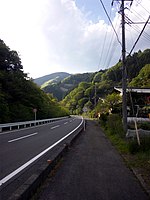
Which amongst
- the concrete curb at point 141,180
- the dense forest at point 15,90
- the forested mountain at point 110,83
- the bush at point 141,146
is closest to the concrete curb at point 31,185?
the concrete curb at point 141,180

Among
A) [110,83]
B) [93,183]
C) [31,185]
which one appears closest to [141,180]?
[93,183]

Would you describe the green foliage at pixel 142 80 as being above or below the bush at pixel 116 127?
above

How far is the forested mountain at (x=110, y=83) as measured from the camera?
41.2 m

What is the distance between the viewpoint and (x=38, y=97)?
44281 mm

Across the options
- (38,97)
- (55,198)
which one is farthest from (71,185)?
(38,97)

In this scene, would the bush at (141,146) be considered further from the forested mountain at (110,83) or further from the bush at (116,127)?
the forested mountain at (110,83)

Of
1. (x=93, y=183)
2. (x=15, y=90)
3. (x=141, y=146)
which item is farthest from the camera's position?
(x=15, y=90)

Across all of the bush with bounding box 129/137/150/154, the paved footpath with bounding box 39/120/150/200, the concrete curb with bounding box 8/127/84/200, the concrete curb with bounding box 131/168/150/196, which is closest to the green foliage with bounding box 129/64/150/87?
the bush with bounding box 129/137/150/154

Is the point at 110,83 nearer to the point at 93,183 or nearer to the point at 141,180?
the point at 141,180

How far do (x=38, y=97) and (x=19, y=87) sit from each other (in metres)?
6.72

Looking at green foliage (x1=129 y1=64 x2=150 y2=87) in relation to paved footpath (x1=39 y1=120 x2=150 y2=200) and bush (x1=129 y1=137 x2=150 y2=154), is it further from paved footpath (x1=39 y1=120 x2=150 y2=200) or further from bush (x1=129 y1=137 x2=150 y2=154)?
paved footpath (x1=39 y1=120 x2=150 y2=200)

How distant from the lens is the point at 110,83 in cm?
8475

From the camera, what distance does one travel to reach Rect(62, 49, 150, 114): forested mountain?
4122 cm

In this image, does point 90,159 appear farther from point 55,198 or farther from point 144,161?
point 55,198
